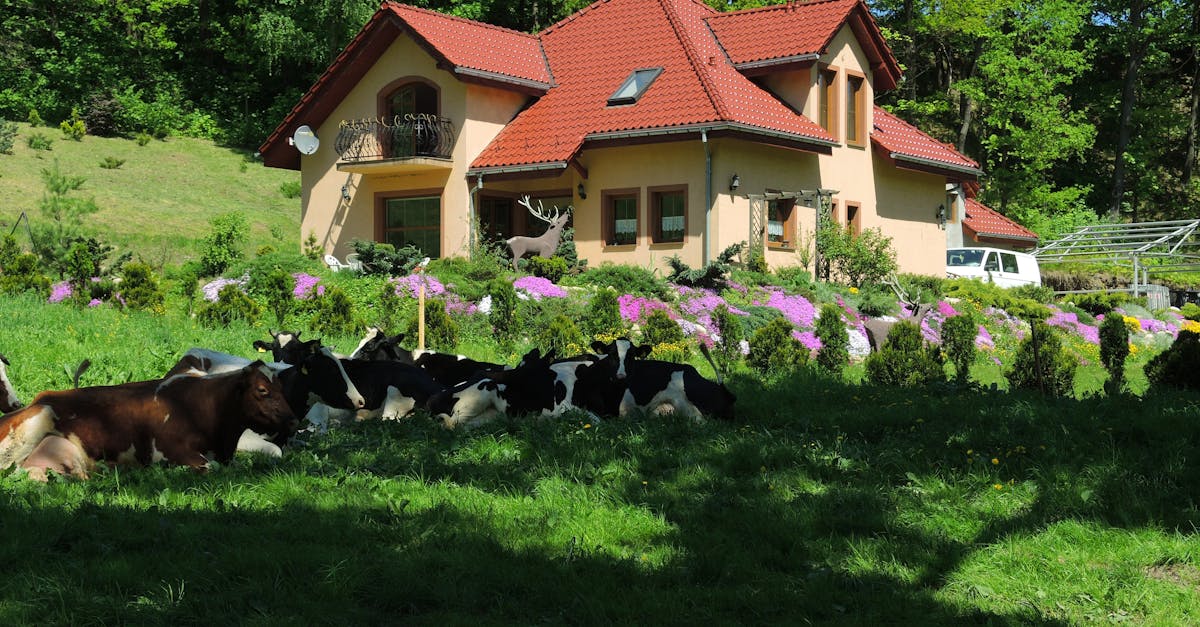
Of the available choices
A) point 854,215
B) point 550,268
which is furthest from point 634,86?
point 854,215

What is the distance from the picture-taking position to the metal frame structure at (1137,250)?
123 ft

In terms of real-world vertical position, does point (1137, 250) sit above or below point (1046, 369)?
above

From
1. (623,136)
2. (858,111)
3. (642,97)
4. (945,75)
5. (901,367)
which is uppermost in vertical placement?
(945,75)

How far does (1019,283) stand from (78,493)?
31.6m

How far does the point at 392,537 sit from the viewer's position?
663 cm

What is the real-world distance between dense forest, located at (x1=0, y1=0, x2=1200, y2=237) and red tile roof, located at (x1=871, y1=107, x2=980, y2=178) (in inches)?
437

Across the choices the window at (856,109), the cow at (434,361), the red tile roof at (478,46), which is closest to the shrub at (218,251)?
the red tile roof at (478,46)

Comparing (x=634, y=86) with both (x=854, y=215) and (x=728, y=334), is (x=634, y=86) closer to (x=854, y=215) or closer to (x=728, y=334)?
(x=854, y=215)

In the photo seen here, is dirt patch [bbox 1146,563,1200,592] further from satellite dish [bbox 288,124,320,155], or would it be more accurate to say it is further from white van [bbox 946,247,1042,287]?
white van [bbox 946,247,1042,287]

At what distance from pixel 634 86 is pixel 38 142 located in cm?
2814

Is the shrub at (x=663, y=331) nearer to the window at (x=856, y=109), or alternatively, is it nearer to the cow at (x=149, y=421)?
the cow at (x=149, y=421)

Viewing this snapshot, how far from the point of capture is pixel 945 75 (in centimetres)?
5569

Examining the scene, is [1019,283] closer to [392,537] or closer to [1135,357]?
[1135,357]

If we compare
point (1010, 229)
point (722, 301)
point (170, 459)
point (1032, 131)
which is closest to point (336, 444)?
point (170, 459)
